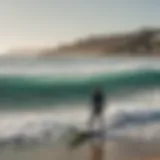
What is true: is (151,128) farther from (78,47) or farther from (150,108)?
(78,47)

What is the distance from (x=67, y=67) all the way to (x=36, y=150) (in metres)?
0.31

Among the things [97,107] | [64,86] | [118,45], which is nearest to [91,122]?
[97,107]

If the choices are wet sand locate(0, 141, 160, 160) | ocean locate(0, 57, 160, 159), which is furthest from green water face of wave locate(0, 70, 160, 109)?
wet sand locate(0, 141, 160, 160)

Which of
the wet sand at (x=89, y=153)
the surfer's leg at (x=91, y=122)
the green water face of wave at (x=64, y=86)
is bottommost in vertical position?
the wet sand at (x=89, y=153)

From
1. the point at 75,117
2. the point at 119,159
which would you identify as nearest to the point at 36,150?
the point at 75,117

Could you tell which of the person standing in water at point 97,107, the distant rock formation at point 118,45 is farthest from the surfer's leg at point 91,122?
the distant rock formation at point 118,45

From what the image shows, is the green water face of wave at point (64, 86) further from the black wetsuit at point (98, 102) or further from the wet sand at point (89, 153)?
the wet sand at point (89, 153)

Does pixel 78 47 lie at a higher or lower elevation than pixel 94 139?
higher

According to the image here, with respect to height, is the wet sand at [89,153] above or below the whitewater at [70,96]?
below

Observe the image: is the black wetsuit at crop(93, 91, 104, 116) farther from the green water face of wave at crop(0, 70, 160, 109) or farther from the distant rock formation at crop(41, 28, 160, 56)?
the distant rock formation at crop(41, 28, 160, 56)

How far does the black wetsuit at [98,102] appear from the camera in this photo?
A: 3.78 ft

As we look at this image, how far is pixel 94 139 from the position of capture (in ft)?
3.78

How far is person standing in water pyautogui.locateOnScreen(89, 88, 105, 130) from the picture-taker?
3.77 feet

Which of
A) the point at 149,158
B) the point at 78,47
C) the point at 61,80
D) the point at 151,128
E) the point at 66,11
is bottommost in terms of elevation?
the point at 149,158
